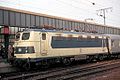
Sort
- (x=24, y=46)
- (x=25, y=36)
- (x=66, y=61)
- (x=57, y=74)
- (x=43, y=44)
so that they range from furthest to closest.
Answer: (x=66, y=61) → (x=43, y=44) → (x=25, y=36) → (x=24, y=46) → (x=57, y=74)

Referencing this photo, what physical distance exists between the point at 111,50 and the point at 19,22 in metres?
11.2

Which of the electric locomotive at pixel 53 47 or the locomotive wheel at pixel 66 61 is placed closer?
the electric locomotive at pixel 53 47

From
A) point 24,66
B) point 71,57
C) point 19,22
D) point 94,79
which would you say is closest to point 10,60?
Result: point 24,66

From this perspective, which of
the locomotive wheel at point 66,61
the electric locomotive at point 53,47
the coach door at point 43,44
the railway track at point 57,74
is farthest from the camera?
the locomotive wheel at point 66,61

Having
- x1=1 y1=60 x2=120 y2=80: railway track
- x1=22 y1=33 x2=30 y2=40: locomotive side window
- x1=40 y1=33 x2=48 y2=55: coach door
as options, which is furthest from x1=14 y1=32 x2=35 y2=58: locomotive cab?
x1=1 y1=60 x2=120 y2=80: railway track

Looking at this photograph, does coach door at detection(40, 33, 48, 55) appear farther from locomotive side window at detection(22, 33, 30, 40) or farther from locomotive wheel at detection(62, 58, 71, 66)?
locomotive wheel at detection(62, 58, 71, 66)

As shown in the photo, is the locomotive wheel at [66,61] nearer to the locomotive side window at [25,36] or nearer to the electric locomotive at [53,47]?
the electric locomotive at [53,47]

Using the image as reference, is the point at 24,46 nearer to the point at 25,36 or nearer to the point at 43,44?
the point at 25,36

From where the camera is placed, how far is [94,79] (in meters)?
14.8

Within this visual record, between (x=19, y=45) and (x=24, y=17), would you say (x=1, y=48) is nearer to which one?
(x=24, y=17)

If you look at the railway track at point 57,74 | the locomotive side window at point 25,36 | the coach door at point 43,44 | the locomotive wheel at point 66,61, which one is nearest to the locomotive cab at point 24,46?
the locomotive side window at point 25,36

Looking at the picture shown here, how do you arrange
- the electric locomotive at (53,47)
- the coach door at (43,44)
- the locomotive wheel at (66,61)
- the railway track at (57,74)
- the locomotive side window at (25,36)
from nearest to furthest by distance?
the railway track at (57,74)
the electric locomotive at (53,47)
the locomotive side window at (25,36)
the coach door at (43,44)
the locomotive wheel at (66,61)

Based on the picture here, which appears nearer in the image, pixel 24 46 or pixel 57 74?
pixel 57 74

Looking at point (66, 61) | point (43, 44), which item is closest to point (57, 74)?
point (43, 44)
